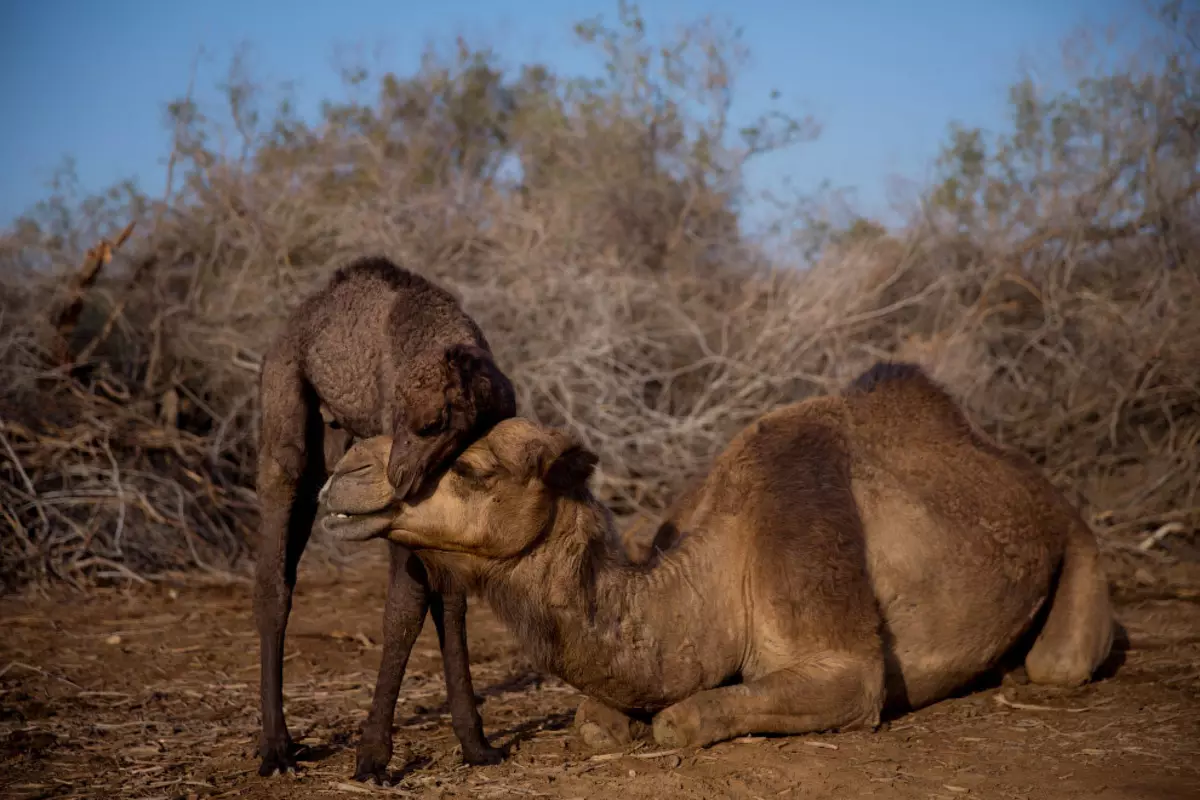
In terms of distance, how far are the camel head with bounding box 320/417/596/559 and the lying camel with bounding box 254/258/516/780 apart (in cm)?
8

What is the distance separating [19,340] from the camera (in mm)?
7828

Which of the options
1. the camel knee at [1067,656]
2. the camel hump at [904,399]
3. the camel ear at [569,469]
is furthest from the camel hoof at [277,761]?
the camel knee at [1067,656]

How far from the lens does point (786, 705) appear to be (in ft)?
12.9

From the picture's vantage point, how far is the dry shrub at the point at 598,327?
8.04 metres

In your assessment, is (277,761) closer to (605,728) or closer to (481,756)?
(481,756)

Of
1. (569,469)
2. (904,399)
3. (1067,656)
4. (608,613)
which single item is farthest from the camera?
(904,399)

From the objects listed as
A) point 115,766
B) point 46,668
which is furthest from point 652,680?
point 46,668

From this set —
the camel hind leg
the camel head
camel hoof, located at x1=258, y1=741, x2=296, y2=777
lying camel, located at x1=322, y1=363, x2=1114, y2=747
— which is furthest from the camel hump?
camel hoof, located at x1=258, y1=741, x2=296, y2=777

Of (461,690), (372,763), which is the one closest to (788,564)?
(461,690)

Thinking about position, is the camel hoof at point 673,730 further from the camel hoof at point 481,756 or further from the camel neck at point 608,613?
the camel hoof at point 481,756

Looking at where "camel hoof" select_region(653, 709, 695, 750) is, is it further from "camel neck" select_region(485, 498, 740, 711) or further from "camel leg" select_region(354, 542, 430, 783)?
"camel leg" select_region(354, 542, 430, 783)

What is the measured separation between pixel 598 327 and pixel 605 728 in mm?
5094

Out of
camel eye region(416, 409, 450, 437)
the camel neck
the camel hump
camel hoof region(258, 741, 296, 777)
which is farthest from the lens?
the camel hump

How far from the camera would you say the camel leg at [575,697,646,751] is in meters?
4.02
